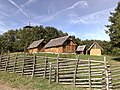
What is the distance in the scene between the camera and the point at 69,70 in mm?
16797

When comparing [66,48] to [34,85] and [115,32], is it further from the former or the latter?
[34,85]

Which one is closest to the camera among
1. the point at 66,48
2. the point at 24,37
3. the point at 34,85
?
the point at 34,85

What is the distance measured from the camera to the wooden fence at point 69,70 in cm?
1460

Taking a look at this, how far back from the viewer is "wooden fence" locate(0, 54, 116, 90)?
14602 millimetres

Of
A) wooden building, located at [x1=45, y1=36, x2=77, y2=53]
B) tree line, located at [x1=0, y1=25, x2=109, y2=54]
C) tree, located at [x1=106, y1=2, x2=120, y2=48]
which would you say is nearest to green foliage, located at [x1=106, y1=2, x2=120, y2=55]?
tree, located at [x1=106, y1=2, x2=120, y2=48]

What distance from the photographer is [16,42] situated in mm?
103938

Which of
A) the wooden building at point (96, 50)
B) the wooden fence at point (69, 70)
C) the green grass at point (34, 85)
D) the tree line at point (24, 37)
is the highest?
the tree line at point (24, 37)

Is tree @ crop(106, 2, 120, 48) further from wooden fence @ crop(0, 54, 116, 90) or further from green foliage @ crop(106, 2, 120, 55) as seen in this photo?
wooden fence @ crop(0, 54, 116, 90)

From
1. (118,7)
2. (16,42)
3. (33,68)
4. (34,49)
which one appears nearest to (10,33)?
(16,42)

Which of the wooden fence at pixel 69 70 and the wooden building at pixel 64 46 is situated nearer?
the wooden fence at pixel 69 70

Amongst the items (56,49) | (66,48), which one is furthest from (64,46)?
(56,49)

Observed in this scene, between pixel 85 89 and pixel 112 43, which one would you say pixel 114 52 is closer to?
pixel 112 43

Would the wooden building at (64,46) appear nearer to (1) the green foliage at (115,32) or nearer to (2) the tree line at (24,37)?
(1) the green foliage at (115,32)

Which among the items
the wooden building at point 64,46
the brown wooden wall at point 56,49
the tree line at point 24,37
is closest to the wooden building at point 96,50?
the wooden building at point 64,46
